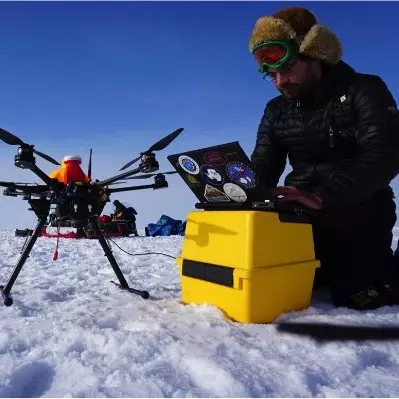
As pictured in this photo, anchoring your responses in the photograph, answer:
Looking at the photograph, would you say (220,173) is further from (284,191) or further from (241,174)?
(284,191)

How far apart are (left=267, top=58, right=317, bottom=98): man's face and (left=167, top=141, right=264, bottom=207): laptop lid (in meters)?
0.82

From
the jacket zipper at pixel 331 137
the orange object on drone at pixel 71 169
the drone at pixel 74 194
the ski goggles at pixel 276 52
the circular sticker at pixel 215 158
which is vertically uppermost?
the ski goggles at pixel 276 52

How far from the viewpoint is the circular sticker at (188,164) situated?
2.27 metres

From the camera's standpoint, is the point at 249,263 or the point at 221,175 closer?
the point at 249,263

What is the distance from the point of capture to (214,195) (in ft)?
7.88

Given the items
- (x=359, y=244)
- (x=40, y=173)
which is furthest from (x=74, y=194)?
(x=359, y=244)

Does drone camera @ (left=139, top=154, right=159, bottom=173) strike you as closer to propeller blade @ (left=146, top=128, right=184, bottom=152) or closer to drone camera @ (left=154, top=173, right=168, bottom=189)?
propeller blade @ (left=146, top=128, right=184, bottom=152)

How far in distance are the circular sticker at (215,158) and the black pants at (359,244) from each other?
97 cm

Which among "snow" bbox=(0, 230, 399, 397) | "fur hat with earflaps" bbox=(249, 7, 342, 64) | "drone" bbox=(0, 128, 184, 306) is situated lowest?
"snow" bbox=(0, 230, 399, 397)

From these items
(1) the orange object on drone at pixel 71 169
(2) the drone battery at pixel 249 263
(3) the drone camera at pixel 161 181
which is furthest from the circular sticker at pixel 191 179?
(1) the orange object on drone at pixel 71 169

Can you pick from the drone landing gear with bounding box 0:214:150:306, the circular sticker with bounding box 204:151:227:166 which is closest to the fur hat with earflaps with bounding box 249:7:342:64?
the circular sticker with bounding box 204:151:227:166

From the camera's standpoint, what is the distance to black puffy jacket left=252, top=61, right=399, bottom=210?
2.28 m

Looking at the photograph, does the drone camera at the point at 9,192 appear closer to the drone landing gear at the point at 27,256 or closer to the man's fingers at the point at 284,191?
the drone landing gear at the point at 27,256

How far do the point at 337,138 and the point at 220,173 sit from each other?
2.94ft
